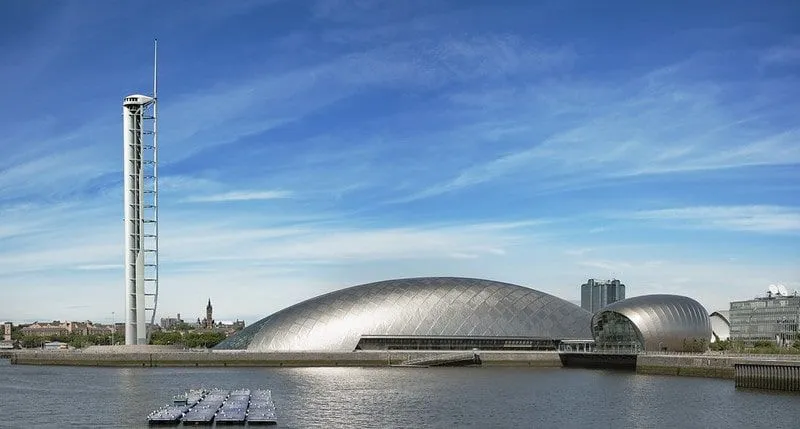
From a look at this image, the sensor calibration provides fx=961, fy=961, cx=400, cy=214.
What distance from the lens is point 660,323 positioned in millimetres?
96750

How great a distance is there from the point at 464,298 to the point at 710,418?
201ft

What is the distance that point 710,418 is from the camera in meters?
47.8

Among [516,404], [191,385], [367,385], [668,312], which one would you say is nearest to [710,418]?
[516,404]

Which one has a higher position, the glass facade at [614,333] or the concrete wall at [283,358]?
the glass facade at [614,333]

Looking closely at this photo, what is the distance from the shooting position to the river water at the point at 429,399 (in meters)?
47.2

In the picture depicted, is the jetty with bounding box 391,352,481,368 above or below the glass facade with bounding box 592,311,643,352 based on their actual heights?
below

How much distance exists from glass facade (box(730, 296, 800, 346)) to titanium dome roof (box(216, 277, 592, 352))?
199 feet

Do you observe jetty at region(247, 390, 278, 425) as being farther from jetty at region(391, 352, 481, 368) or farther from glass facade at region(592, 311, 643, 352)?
glass facade at region(592, 311, 643, 352)

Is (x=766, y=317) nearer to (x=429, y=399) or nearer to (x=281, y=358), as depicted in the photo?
(x=281, y=358)

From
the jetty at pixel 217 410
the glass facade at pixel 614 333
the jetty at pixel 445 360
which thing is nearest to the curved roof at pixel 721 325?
the glass facade at pixel 614 333

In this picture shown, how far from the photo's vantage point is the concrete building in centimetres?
15900

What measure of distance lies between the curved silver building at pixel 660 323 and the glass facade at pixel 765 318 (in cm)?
6243

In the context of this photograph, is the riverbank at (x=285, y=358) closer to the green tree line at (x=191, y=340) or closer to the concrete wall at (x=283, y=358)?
the concrete wall at (x=283, y=358)

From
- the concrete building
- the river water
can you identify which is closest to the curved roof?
the concrete building
